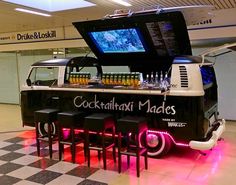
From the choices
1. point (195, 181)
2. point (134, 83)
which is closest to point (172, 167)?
point (195, 181)

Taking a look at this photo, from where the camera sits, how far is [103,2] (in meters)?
5.23

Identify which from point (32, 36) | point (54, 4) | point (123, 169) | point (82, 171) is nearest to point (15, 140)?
point (82, 171)

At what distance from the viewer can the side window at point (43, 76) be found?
5.45m

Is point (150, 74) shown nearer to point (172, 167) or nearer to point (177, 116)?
point (177, 116)

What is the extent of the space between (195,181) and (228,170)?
64 centimetres

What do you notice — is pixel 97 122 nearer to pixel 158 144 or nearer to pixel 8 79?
pixel 158 144

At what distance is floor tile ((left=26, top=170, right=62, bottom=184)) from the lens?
366 centimetres

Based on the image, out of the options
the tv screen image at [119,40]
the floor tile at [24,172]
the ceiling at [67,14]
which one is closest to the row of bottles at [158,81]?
the tv screen image at [119,40]

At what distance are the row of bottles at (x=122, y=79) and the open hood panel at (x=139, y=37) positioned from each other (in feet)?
1.81

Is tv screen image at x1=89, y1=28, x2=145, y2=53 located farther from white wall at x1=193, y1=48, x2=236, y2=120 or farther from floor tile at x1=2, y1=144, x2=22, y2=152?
white wall at x1=193, y1=48, x2=236, y2=120

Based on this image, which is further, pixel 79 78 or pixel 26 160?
pixel 79 78

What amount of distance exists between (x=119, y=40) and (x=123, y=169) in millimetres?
2165

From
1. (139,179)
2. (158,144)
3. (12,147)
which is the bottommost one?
(139,179)

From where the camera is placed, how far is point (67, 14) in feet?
21.2
